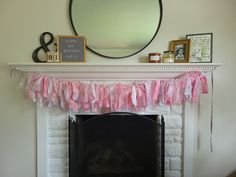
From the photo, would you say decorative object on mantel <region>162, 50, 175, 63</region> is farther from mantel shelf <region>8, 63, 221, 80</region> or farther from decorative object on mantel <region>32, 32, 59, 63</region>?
decorative object on mantel <region>32, 32, 59, 63</region>

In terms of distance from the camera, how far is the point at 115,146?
2002mm

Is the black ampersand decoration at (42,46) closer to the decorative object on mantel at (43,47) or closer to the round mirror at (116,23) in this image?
the decorative object on mantel at (43,47)

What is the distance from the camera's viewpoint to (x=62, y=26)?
6.68 ft

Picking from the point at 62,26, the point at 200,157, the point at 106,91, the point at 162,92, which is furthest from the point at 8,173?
the point at 200,157

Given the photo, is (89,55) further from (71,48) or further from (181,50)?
(181,50)

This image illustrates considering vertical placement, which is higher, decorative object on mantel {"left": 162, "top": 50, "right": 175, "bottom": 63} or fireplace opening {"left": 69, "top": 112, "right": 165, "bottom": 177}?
decorative object on mantel {"left": 162, "top": 50, "right": 175, "bottom": 63}

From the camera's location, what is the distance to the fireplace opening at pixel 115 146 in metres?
1.98

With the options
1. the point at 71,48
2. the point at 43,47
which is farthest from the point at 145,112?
the point at 43,47

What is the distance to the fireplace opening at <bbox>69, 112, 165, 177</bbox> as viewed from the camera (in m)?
1.98

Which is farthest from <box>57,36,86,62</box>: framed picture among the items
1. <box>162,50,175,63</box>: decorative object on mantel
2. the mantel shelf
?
<box>162,50,175,63</box>: decorative object on mantel

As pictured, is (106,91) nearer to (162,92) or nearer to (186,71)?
(162,92)

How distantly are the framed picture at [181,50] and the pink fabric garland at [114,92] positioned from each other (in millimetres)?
141

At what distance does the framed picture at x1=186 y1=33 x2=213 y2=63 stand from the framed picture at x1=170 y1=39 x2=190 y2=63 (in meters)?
0.04

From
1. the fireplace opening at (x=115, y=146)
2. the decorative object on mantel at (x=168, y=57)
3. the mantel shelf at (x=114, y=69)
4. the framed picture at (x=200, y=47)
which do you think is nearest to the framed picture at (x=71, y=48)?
the mantel shelf at (x=114, y=69)
